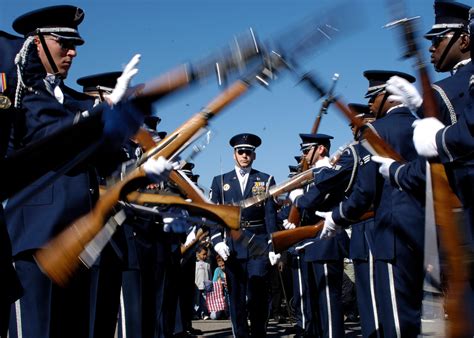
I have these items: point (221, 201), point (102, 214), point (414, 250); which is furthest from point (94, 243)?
point (221, 201)

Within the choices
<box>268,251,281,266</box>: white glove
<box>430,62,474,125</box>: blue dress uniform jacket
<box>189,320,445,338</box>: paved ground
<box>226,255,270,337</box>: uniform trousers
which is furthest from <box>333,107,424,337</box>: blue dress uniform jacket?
A: <box>189,320,445,338</box>: paved ground

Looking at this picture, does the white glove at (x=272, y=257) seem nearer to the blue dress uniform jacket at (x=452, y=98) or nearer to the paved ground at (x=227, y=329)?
the paved ground at (x=227, y=329)

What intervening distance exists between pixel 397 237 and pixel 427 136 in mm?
1437

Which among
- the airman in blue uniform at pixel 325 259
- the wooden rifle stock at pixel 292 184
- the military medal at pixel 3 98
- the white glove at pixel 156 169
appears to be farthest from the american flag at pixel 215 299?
the military medal at pixel 3 98

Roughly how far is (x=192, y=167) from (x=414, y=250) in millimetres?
5300

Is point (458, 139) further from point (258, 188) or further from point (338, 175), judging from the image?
point (258, 188)

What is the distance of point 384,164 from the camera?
5.04 meters

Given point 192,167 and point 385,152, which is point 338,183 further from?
point 192,167

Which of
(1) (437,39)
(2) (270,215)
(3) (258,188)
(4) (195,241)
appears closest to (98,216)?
(1) (437,39)

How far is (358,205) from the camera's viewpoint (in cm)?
588

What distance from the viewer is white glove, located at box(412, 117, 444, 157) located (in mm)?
3824

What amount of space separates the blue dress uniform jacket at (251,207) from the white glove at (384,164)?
3.90m

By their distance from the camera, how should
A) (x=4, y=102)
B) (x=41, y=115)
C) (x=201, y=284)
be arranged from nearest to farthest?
(x=4, y=102) → (x=41, y=115) → (x=201, y=284)

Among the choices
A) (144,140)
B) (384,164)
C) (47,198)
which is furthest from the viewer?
(144,140)
